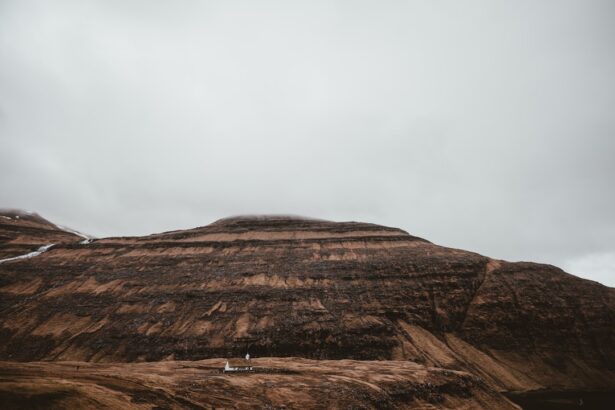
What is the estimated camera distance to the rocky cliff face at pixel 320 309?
159 ft

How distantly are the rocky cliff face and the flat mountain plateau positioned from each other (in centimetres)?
24

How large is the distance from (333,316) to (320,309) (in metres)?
2.77

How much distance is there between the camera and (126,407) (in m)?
14.4

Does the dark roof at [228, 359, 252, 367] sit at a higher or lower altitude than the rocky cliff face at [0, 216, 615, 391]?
lower

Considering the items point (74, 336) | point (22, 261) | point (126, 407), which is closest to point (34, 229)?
point (22, 261)

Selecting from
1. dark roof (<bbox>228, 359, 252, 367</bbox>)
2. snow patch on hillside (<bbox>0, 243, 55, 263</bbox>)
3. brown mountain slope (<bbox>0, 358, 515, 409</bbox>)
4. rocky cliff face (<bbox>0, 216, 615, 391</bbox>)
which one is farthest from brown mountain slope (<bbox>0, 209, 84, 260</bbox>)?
brown mountain slope (<bbox>0, 358, 515, 409</bbox>)

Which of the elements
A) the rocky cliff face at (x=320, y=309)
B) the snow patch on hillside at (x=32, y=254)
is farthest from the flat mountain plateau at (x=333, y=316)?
the snow patch on hillside at (x=32, y=254)

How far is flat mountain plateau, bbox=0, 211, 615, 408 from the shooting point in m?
44.7

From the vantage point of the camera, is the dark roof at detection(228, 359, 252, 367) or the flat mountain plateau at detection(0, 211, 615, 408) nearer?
the dark roof at detection(228, 359, 252, 367)

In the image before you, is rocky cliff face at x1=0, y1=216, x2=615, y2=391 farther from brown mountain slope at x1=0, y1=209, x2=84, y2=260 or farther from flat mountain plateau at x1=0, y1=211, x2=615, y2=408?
brown mountain slope at x1=0, y1=209, x2=84, y2=260

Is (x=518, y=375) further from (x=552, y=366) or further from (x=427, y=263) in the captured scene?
(x=427, y=263)

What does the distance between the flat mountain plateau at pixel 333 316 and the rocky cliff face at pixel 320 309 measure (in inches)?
9.3

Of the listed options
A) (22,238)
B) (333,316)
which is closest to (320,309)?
(333,316)

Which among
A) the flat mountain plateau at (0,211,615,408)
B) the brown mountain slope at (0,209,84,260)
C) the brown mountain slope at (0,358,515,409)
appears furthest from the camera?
the brown mountain slope at (0,209,84,260)
